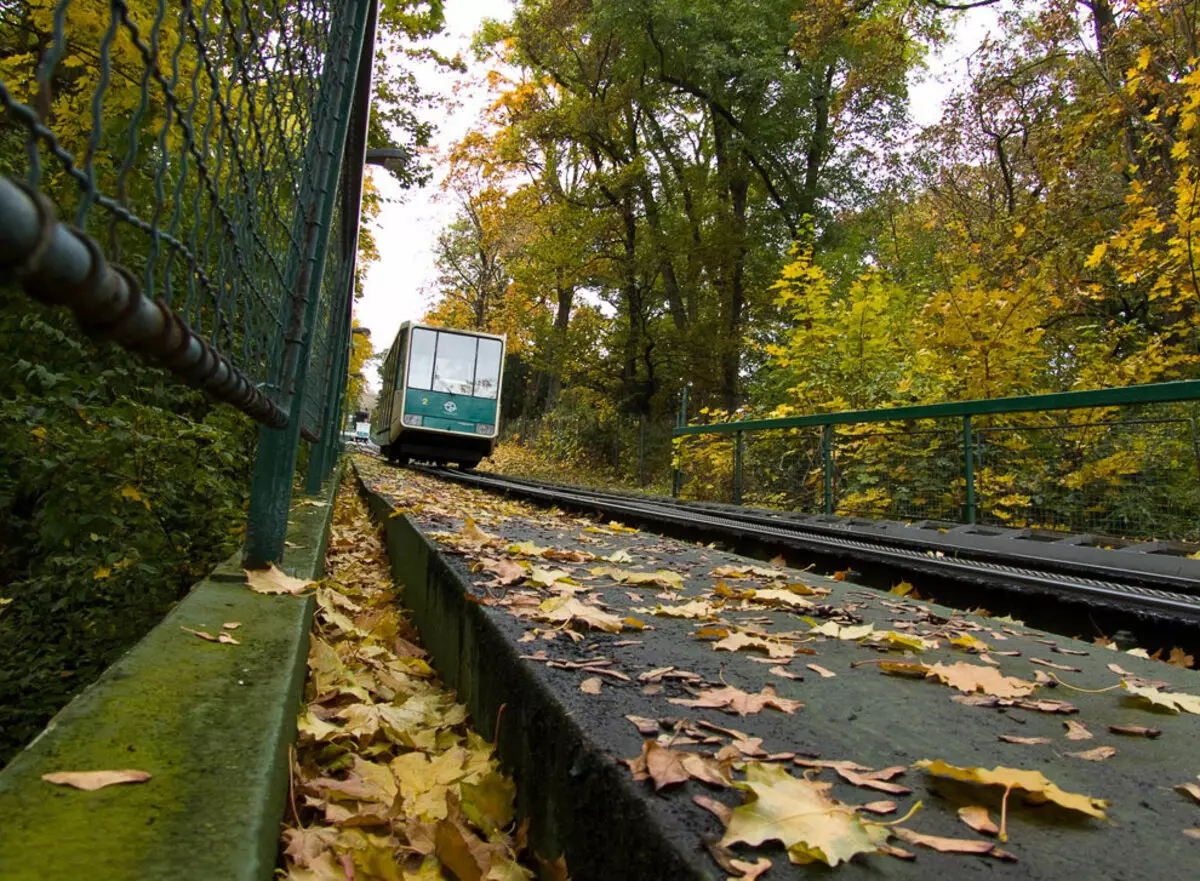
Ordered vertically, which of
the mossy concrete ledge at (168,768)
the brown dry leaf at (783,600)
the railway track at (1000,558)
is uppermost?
the railway track at (1000,558)

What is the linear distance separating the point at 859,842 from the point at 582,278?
2224cm

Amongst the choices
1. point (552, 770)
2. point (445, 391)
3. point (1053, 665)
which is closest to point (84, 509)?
point (552, 770)

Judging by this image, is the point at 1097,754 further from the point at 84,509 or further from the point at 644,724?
the point at 84,509

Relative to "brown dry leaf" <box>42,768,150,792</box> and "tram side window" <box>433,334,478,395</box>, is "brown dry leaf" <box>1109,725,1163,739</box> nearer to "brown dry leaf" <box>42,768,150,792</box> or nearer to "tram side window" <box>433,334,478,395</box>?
"brown dry leaf" <box>42,768,150,792</box>

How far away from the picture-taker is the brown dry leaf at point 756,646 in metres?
1.88

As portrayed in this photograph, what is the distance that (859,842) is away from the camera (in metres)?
0.95

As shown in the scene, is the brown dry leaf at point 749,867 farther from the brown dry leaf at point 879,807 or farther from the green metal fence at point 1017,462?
the green metal fence at point 1017,462

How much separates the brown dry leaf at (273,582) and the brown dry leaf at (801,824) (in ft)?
5.65

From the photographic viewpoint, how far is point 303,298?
2.66 m

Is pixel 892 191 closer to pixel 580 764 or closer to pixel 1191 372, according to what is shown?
pixel 1191 372

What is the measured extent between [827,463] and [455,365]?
1037 centimetres

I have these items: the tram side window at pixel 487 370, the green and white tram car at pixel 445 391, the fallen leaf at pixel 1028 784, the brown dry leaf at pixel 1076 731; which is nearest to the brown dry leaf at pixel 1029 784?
the fallen leaf at pixel 1028 784

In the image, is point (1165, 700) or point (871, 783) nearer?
point (871, 783)

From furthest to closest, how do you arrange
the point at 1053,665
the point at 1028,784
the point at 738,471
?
the point at 738,471, the point at 1053,665, the point at 1028,784
